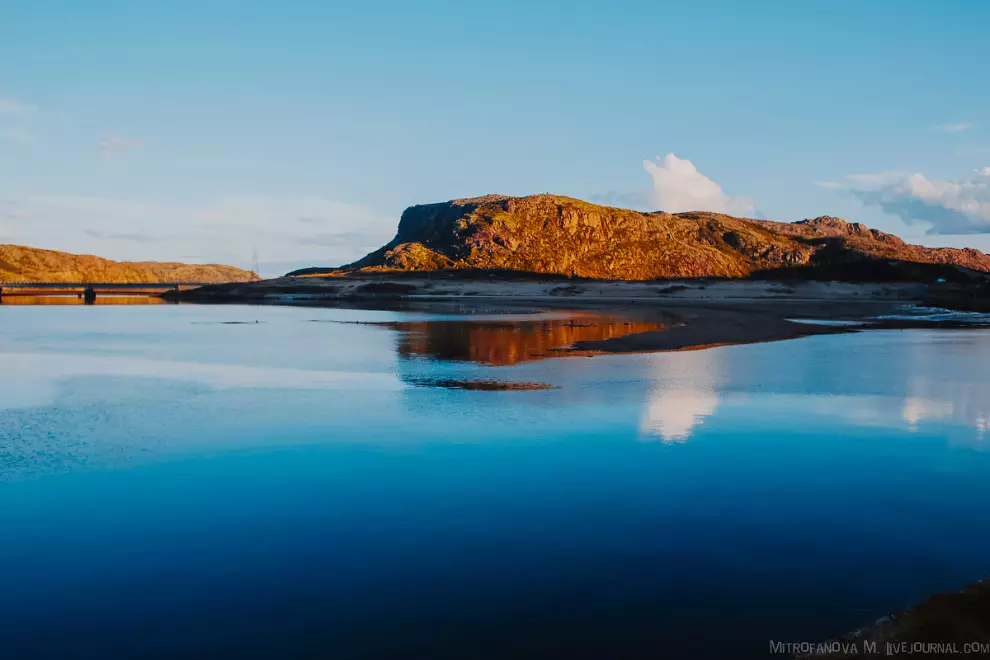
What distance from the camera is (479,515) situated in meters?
12.3

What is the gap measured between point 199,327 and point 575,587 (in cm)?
5810

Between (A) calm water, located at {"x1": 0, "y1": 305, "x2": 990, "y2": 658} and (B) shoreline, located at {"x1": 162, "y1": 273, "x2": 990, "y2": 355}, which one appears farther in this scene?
(B) shoreline, located at {"x1": 162, "y1": 273, "x2": 990, "y2": 355}

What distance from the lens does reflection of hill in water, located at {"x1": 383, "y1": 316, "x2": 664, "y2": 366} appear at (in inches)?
1446

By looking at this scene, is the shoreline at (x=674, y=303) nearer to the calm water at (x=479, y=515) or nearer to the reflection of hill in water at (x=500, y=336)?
the reflection of hill in water at (x=500, y=336)

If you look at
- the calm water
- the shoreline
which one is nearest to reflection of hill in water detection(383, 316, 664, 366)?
the shoreline

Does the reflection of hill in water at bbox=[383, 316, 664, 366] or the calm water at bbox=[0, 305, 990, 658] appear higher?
the reflection of hill in water at bbox=[383, 316, 664, 366]

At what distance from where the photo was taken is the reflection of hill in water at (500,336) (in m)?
36.7

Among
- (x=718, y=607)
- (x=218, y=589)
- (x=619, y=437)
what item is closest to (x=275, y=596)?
(x=218, y=589)

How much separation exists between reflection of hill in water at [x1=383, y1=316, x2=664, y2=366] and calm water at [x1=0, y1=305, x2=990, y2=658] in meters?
10.3

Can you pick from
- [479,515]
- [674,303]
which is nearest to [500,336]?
[479,515]

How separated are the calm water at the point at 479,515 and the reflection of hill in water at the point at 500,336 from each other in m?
10.3

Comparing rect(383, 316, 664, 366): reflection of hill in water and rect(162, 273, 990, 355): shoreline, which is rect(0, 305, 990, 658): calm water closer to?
rect(383, 316, 664, 366): reflection of hill in water

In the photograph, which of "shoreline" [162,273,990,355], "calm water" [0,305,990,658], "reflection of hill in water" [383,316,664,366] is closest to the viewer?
"calm water" [0,305,990,658]

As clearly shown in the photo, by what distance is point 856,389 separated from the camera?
25.6 meters
